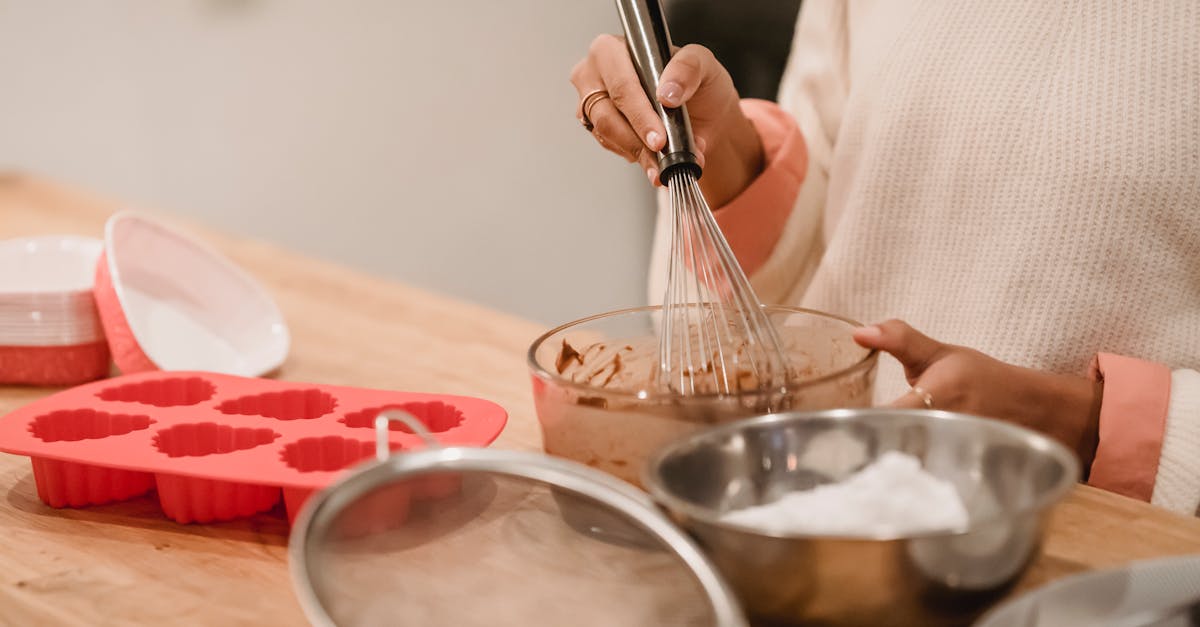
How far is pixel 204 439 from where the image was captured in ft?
2.06

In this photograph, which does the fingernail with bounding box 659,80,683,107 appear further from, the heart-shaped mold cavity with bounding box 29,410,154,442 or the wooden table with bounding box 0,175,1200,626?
the heart-shaped mold cavity with bounding box 29,410,154,442

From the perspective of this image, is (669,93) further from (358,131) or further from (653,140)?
(358,131)

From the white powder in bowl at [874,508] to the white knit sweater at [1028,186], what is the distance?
35cm

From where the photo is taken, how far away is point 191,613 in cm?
50

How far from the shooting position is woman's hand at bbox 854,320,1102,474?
0.57 metres

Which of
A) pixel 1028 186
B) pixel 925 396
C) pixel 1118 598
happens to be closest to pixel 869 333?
pixel 925 396

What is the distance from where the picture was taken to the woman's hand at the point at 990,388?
1.87 feet

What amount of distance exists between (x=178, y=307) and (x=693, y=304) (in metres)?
0.51

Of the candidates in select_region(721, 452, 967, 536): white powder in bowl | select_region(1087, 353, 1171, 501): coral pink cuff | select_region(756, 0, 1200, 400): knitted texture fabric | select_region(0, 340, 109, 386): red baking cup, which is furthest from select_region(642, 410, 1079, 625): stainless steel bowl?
select_region(0, 340, 109, 386): red baking cup

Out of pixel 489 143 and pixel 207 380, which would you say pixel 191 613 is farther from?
pixel 489 143

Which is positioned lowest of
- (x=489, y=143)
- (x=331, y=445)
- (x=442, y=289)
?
(x=442, y=289)

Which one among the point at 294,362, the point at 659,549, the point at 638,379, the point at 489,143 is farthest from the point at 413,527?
the point at 489,143

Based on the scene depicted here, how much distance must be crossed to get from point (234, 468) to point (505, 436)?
0.66ft

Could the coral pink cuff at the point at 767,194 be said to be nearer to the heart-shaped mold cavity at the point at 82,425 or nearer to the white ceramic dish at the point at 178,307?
the white ceramic dish at the point at 178,307
